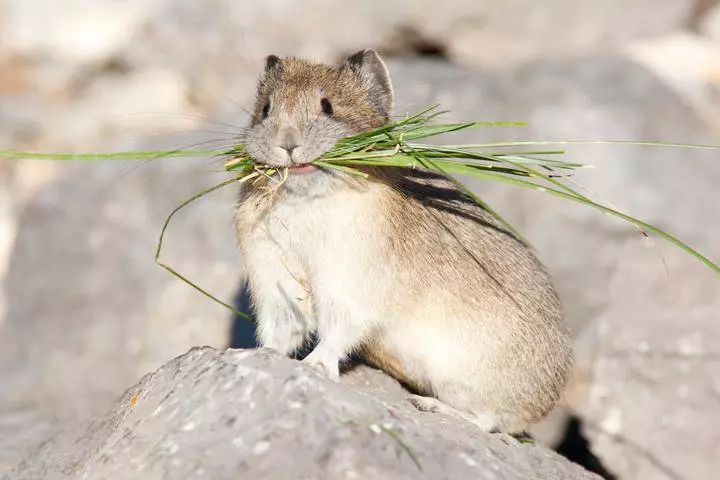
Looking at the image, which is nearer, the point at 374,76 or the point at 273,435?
the point at 273,435

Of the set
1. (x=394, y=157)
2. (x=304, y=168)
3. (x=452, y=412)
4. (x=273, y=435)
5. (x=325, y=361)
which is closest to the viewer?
(x=273, y=435)

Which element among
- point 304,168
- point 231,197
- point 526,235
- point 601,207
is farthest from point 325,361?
point 231,197

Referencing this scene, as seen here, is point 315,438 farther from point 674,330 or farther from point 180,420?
point 674,330

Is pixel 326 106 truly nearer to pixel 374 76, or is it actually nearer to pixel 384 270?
pixel 374 76

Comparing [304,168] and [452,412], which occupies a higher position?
[304,168]

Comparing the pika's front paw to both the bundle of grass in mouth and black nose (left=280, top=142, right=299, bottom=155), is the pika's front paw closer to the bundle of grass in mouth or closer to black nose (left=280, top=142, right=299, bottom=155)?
the bundle of grass in mouth

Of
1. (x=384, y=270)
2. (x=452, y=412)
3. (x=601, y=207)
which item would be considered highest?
(x=601, y=207)
